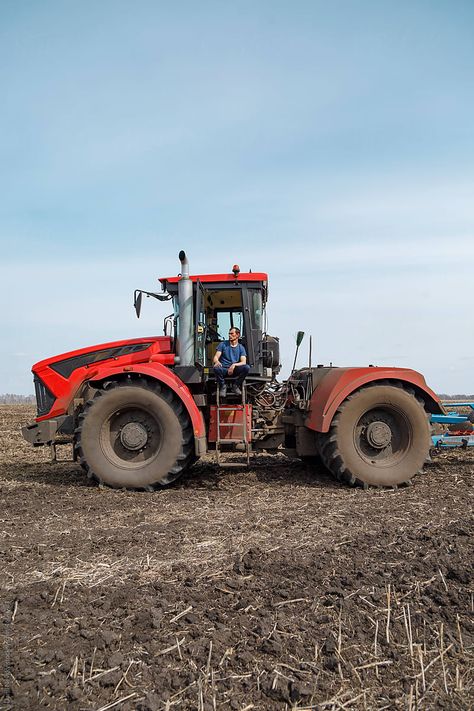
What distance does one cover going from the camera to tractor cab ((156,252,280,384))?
7.78 m

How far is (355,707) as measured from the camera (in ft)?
8.81

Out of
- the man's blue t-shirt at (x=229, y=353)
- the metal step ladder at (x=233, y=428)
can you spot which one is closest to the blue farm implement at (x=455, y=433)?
the metal step ladder at (x=233, y=428)

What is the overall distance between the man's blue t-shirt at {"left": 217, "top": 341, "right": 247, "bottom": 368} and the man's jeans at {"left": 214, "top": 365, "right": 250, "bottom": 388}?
111 mm

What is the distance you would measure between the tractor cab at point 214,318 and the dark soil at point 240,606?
2.06 metres

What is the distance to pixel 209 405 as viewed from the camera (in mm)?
7879

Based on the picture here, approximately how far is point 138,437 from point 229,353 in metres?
1.61

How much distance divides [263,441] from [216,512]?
1.89m

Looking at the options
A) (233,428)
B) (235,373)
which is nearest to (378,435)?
(233,428)

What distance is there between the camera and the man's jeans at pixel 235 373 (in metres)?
7.60

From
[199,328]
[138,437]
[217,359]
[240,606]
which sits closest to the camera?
[240,606]

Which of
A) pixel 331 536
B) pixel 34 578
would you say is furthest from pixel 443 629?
pixel 34 578

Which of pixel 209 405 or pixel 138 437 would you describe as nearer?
pixel 138 437

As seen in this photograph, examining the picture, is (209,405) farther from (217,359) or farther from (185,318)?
(185,318)

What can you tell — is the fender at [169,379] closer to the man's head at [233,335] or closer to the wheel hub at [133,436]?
the wheel hub at [133,436]
